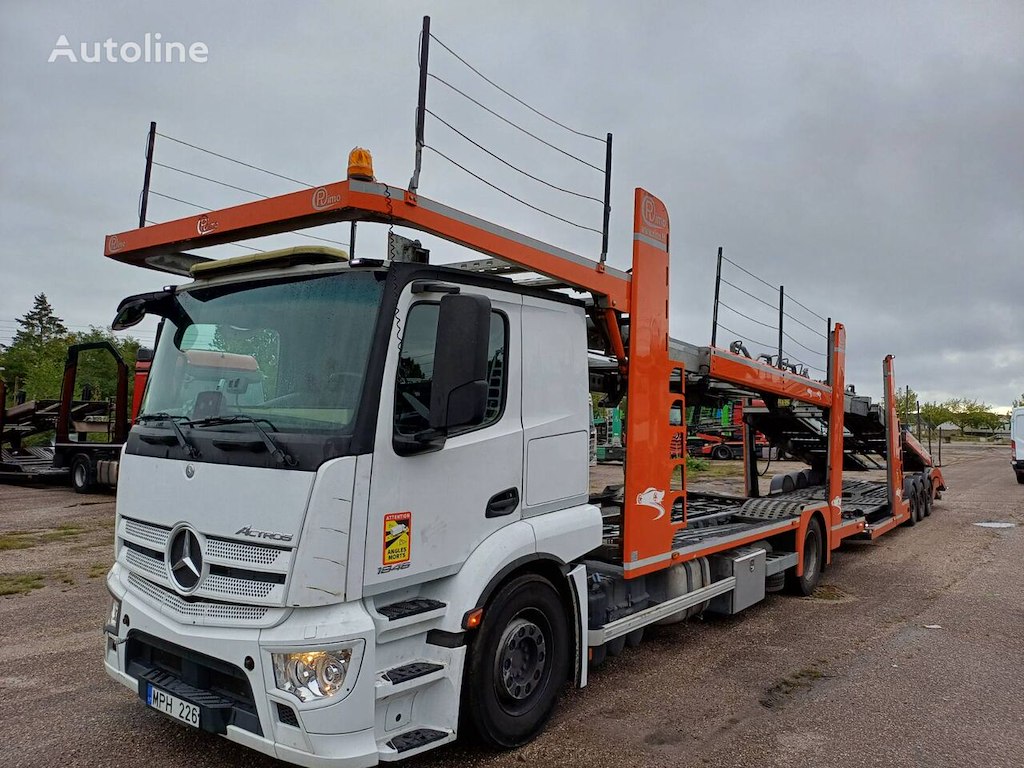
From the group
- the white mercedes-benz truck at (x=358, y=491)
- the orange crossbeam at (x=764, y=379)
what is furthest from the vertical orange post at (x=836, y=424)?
the white mercedes-benz truck at (x=358, y=491)

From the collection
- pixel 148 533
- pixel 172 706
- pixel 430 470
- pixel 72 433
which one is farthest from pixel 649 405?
pixel 72 433

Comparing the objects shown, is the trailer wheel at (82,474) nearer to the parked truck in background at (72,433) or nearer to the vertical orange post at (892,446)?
the parked truck in background at (72,433)

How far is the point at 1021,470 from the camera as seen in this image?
21203 millimetres

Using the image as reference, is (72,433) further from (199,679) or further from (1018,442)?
(1018,442)

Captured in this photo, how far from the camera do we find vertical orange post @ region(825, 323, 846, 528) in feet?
27.0

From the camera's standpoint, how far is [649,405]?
491 centimetres

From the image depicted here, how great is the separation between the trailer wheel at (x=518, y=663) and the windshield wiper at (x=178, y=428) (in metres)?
1.61

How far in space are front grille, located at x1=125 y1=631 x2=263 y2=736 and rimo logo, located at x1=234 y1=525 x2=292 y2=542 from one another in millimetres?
566

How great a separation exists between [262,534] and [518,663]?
1.58m

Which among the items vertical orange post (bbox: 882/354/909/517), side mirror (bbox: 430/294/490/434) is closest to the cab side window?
side mirror (bbox: 430/294/490/434)

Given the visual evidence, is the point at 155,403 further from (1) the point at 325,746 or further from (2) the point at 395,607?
(1) the point at 325,746

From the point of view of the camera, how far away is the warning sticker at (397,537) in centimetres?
319

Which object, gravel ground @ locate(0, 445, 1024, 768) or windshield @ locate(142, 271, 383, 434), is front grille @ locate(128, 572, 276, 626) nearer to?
windshield @ locate(142, 271, 383, 434)

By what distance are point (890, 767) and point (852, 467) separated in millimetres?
10273
